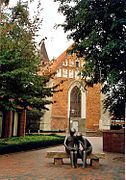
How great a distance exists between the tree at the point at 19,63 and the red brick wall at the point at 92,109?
2789cm

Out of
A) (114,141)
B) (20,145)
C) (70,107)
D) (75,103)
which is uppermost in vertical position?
(75,103)

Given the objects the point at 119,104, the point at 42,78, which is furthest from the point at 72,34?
the point at 42,78

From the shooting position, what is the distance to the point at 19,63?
48.2 ft

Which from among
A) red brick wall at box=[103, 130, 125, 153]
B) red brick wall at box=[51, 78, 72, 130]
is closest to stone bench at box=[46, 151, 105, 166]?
red brick wall at box=[103, 130, 125, 153]

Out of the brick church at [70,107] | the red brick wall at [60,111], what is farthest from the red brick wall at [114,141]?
the red brick wall at [60,111]

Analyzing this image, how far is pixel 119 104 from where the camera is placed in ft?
45.4

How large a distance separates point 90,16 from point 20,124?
19.4 meters

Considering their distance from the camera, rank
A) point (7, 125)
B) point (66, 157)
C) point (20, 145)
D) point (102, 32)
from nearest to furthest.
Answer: point (102, 32)
point (66, 157)
point (20, 145)
point (7, 125)

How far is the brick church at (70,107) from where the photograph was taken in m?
43.6

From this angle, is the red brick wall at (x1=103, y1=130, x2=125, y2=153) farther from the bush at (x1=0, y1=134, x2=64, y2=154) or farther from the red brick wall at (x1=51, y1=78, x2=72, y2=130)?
the red brick wall at (x1=51, y1=78, x2=72, y2=130)

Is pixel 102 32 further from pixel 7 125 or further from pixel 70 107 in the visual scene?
pixel 70 107

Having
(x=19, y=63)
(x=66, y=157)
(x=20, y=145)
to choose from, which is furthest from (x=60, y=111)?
(x=66, y=157)

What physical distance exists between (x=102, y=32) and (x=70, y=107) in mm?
35476

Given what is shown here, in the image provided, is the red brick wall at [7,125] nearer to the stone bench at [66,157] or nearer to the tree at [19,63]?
the tree at [19,63]
